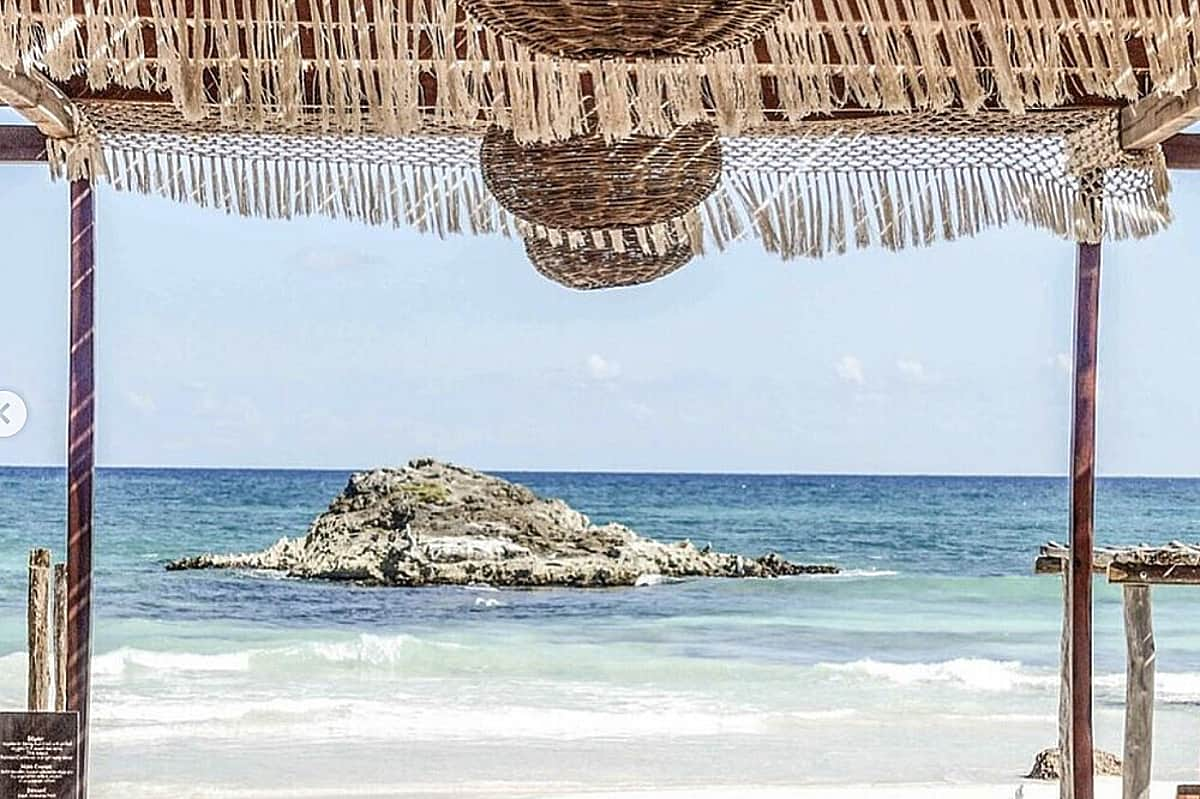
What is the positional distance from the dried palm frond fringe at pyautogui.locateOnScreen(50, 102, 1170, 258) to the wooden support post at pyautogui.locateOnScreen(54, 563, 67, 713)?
0.84 m

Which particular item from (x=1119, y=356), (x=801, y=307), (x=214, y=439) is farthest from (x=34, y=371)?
Result: (x=1119, y=356)

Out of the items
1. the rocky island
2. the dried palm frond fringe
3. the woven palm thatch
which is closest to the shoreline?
the rocky island

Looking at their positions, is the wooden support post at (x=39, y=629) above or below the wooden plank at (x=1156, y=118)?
below

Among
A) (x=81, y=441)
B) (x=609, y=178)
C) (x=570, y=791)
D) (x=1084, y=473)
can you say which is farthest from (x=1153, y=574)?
(x=570, y=791)

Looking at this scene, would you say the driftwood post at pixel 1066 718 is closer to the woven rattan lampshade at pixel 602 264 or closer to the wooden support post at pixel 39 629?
the woven rattan lampshade at pixel 602 264

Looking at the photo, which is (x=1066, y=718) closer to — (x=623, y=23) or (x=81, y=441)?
(x=81, y=441)

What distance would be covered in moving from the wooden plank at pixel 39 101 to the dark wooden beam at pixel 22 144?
0.11m

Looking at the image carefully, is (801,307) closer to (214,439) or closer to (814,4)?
(214,439)

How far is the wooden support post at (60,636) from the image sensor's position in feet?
11.6

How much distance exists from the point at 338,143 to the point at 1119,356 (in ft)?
32.4

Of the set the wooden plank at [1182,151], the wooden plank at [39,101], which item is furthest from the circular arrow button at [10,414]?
the wooden plank at [1182,151]

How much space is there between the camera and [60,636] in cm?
355

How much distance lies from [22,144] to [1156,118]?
88.0 inches

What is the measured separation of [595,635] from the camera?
1090 centimetres
